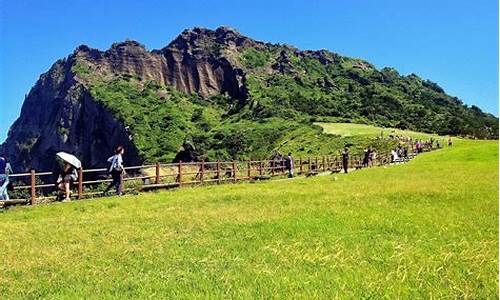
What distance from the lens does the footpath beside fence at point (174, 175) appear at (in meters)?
23.1

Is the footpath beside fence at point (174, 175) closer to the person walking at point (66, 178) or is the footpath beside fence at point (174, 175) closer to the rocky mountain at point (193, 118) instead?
the person walking at point (66, 178)

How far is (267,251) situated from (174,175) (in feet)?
67.1

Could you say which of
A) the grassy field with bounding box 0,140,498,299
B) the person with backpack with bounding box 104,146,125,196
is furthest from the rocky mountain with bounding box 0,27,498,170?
the grassy field with bounding box 0,140,498,299

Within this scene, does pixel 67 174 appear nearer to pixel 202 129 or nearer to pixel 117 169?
pixel 117 169

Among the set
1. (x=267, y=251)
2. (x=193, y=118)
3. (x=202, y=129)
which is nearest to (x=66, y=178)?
(x=267, y=251)

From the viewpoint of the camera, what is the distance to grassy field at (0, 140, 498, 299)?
767 centimetres

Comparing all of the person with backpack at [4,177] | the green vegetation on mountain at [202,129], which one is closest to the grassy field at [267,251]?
the person with backpack at [4,177]

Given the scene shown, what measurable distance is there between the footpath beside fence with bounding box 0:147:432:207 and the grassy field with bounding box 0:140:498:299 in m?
5.61

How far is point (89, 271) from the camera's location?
30.3ft

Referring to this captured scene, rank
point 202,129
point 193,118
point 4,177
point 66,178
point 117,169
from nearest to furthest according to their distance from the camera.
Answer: point 4,177 → point 66,178 → point 117,169 → point 202,129 → point 193,118

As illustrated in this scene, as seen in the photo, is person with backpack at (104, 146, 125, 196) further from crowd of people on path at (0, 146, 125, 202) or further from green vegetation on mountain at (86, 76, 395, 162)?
green vegetation on mountain at (86, 76, 395, 162)

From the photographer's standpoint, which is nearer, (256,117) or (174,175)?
(174,175)

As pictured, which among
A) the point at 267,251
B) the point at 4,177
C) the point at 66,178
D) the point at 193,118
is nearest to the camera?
the point at 267,251

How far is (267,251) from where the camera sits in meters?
10.0
